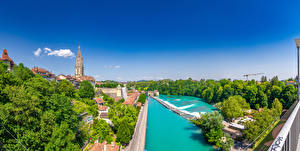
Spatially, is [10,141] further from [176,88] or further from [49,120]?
[176,88]

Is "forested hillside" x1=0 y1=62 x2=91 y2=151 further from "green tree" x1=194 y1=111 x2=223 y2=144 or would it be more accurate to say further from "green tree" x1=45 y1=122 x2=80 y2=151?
"green tree" x1=194 y1=111 x2=223 y2=144

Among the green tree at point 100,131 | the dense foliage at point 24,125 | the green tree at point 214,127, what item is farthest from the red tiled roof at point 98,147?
the green tree at point 214,127

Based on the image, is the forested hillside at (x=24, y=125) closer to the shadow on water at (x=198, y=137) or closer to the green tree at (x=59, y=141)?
the green tree at (x=59, y=141)

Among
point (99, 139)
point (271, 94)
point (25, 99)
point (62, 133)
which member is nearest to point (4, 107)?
point (25, 99)

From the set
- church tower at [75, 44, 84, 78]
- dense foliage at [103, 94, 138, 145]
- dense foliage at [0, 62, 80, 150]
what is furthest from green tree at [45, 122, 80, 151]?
church tower at [75, 44, 84, 78]

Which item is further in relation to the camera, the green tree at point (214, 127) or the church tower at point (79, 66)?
the church tower at point (79, 66)

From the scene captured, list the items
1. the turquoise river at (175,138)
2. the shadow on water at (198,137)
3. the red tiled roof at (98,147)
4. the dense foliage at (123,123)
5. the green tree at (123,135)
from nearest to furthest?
the red tiled roof at (98,147), the green tree at (123,135), the dense foliage at (123,123), the turquoise river at (175,138), the shadow on water at (198,137)

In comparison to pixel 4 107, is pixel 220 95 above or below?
below

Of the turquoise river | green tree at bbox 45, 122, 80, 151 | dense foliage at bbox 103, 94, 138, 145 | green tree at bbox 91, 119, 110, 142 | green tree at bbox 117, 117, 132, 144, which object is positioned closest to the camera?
green tree at bbox 45, 122, 80, 151

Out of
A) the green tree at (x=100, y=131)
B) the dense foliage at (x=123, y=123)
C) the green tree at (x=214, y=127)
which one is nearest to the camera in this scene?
the dense foliage at (x=123, y=123)

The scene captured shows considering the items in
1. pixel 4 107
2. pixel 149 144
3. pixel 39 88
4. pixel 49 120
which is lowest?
pixel 149 144

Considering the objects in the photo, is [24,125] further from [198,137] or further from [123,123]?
[198,137]
